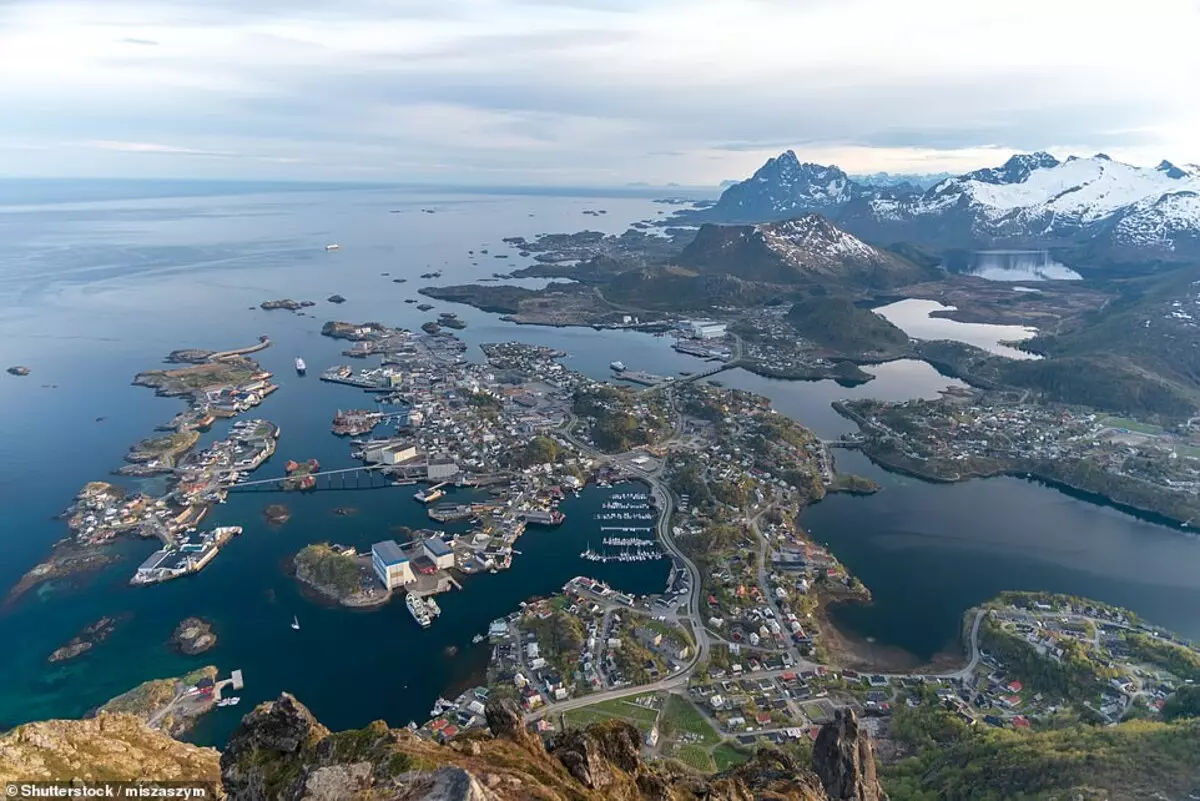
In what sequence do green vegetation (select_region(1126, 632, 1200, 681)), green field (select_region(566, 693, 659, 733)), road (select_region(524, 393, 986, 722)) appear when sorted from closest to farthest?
green field (select_region(566, 693, 659, 733)) → road (select_region(524, 393, 986, 722)) → green vegetation (select_region(1126, 632, 1200, 681))

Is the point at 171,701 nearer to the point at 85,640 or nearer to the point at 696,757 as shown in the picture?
the point at 85,640

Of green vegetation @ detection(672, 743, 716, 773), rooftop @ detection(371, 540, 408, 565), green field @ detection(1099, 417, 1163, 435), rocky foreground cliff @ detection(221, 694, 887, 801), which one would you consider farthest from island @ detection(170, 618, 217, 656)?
green field @ detection(1099, 417, 1163, 435)

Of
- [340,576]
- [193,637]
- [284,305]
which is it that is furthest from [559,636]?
[284,305]

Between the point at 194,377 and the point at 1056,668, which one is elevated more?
the point at 194,377

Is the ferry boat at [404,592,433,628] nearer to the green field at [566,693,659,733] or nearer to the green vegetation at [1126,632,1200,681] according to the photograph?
the green field at [566,693,659,733]

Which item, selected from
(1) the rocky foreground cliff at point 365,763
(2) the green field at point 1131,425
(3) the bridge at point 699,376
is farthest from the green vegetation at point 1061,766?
(3) the bridge at point 699,376

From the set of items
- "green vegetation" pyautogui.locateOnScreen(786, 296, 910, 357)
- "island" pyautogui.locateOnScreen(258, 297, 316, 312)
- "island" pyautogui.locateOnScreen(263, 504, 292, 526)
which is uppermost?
"island" pyautogui.locateOnScreen(258, 297, 316, 312)

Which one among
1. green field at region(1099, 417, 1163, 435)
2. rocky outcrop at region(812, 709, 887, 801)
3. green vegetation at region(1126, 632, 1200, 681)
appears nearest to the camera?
rocky outcrop at region(812, 709, 887, 801)

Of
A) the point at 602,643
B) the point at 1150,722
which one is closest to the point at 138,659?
the point at 602,643
